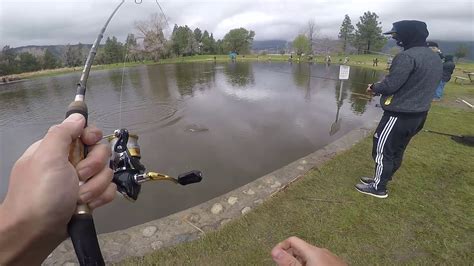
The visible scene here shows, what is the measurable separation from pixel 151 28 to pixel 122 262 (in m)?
2.53

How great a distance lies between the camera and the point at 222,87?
46.7 ft

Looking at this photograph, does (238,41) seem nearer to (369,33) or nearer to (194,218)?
(369,33)

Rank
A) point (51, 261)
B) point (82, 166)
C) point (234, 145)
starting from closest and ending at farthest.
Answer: point (82, 166) → point (51, 261) → point (234, 145)

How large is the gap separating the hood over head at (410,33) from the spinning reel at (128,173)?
3.01m

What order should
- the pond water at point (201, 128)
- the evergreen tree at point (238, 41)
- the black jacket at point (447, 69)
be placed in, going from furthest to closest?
the evergreen tree at point (238, 41) → the black jacket at point (447, 69) → the pond water at point (201, 128)

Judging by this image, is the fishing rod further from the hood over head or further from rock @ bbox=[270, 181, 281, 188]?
the hood over head

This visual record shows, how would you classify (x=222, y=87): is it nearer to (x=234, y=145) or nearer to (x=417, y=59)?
(x=234, y=145)

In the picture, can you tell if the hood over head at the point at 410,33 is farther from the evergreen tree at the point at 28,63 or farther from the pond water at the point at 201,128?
the evergreen tree at the point at 28,63

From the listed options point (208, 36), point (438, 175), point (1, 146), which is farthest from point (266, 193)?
point (208, 36)

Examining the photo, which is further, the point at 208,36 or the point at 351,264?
the point at 208,36

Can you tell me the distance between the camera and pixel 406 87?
318cm

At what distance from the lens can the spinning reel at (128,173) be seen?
179cm

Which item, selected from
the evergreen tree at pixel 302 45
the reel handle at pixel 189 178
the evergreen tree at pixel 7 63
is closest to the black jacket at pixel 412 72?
the reel handle at pixel 189 178

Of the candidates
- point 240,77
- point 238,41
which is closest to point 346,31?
point 238,41
